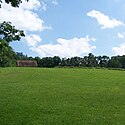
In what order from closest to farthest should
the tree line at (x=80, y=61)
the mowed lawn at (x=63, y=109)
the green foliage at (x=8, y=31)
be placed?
the green foliage at (x=8, y=31), the mowed lawn at (x=63, y=109), the tree line at (x=80, y=61)

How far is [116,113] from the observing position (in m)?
23.3

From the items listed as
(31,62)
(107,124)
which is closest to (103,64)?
(31,62)

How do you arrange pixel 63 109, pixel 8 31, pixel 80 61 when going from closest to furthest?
pixel 8 31 → pixel 63 109 → pixel 80 61

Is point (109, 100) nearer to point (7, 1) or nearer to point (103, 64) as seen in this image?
point (7, 1)

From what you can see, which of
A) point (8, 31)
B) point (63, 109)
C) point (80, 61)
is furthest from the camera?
point (80, 61)

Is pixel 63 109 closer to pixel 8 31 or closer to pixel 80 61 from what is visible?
pixel 8 31

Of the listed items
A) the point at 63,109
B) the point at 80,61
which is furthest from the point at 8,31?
the point at 80,61

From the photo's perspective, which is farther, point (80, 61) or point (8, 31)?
point (80, 61)

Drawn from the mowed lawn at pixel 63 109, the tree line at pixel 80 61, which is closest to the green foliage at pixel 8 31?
the mowed lawn at pixel 63 109

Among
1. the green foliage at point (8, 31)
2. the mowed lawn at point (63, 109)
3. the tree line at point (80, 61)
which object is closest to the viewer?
the green foliage at point (8, 31)

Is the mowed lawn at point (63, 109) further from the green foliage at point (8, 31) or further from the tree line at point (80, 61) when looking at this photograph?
the tree line at point (80, 61)

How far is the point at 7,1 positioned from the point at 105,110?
12.2m

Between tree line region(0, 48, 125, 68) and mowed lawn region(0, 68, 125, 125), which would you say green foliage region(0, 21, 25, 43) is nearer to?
mowed lawn region(0, 68, 125, 125)

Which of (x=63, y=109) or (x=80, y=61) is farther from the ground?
(x=80, y=61)
